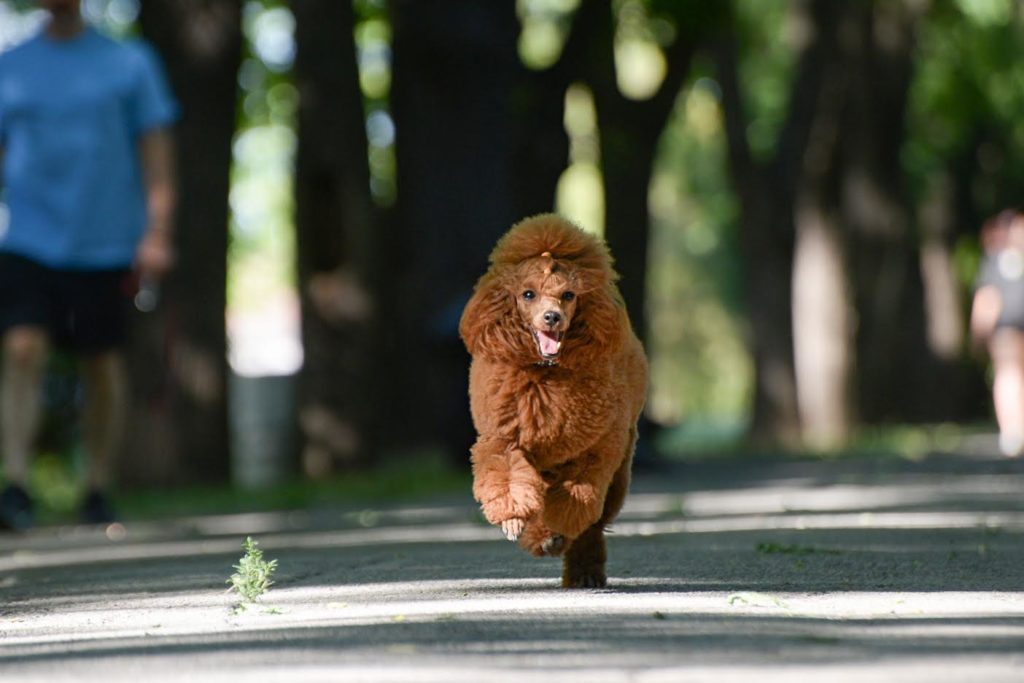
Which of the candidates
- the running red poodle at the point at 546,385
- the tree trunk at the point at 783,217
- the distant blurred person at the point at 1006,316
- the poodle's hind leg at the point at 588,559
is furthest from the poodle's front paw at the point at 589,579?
the tree trunk at the point at 783,217

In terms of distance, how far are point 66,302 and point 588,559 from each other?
15.5 feet

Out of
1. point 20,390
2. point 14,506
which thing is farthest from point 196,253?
point 14,506

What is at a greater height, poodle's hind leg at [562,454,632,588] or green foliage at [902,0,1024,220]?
green foliage at [902,0,1024,220]

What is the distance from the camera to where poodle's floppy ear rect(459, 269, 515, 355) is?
6938 mm

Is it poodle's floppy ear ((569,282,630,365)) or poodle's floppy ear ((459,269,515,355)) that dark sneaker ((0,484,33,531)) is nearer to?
poodle's floppy ear ((459,269,515,355))

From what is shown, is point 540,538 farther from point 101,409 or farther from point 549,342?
point 101,409

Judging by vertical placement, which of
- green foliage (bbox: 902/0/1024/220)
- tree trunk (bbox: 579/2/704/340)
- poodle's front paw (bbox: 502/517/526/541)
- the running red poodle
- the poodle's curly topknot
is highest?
green foliage (bbox: 902/0/1024/220)

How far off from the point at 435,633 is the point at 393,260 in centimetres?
1799

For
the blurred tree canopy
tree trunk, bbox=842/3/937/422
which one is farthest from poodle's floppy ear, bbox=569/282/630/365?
tree trunk, bbox=842/3/937/422

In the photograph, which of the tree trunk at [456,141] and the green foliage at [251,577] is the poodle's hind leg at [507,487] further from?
the tree trunk at [456,141]

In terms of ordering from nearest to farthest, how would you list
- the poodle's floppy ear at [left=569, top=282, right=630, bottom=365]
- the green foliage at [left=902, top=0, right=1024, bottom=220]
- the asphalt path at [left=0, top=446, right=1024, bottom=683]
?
1. the asphalt path at [left=0, top=446, right=1024, bottom=683]
2. the poodle's floppy ear at [left=569, top=282, right=630, bottom=365]
3. the green foliage at [left=902, top=0, right=1024, bottom=220]

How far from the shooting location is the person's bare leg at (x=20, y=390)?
10898 millimetres

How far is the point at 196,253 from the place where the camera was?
60.8 feet

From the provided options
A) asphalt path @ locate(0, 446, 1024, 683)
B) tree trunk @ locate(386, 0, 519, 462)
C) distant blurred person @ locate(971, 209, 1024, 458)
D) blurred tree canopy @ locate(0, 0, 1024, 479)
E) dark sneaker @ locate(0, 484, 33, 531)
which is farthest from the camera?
distant blurred person @ locate(971, 209, 1024, 458)
